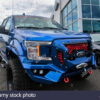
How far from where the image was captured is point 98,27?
12109 millimetres

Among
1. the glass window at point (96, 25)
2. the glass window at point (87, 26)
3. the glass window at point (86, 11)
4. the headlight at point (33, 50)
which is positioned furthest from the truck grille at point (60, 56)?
the glass window at point (96, 25)

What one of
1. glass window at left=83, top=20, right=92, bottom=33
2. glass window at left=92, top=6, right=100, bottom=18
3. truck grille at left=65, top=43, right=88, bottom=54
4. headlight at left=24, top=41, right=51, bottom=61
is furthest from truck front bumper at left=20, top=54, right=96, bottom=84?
glass window at left=92, top=6, right=100, bottom=18

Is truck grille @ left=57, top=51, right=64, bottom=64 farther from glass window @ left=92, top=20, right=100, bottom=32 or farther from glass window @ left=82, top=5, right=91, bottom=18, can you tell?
glass window @ left=92, top=20, right=100, bottom=32

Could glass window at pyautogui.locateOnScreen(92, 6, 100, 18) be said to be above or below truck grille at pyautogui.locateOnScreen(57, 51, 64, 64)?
above

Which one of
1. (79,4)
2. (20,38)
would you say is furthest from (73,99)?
(79,4)

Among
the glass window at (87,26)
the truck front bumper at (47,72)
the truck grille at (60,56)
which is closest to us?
the truck front bumper at (47,72)

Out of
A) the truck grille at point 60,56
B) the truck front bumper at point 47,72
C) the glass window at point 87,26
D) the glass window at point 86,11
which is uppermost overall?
the glass window at point 86,11

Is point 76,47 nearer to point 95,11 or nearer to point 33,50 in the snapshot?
point 33,50

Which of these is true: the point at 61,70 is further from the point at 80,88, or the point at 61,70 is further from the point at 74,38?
the point at 80,88

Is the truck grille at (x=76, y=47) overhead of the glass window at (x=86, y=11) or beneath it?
beneath

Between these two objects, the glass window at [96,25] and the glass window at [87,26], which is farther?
the glass window at [96,25]

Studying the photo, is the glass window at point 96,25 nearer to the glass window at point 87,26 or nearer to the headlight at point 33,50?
the glass window at point 87,26

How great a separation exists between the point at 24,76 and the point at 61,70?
26.6 inches

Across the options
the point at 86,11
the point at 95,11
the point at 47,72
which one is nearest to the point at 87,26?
the point at 86,11
